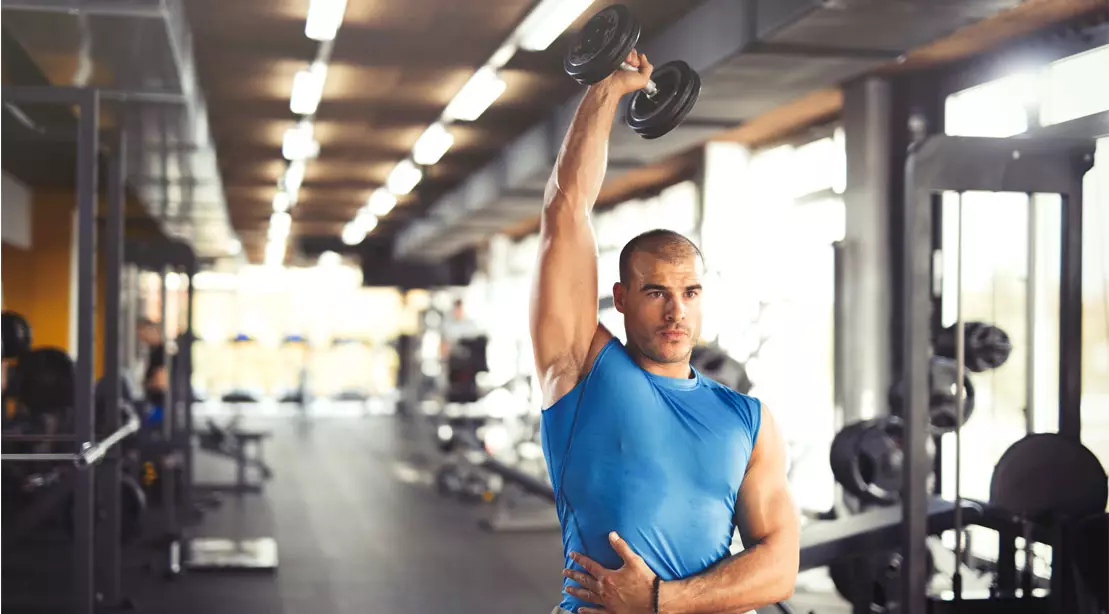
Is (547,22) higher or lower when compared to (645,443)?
higher

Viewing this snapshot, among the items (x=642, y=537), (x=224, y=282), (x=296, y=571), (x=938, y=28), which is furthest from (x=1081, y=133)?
(x=224, y=282)

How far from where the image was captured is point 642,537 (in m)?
1.43

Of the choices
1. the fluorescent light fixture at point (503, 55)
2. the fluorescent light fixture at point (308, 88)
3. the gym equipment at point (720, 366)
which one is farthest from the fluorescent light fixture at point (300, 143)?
the gym equipment at point (720, 366)

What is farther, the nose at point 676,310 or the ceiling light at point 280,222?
the ceiling light at point 280,222

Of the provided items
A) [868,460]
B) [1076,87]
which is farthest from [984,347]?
[1076,87]

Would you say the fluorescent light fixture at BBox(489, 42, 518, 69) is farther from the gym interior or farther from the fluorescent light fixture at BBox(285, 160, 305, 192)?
the fluorescent light fixture at BBox(285, 160, 305, 192)

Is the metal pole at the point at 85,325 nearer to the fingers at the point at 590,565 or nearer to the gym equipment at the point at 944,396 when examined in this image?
the fingers at the point at 590,565

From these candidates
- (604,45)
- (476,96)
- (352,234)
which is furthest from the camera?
(352,234)

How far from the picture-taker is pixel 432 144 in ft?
24.4

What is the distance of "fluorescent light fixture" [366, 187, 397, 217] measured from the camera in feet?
32.5

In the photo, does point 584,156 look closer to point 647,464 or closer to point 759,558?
point 647,464

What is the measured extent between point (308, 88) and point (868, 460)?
3432mm

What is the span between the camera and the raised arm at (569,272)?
1.51 m

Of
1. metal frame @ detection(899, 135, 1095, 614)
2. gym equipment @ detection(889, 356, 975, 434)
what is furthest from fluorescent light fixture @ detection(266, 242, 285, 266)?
metal frame @ detection(899, 135, 1095, 614)
